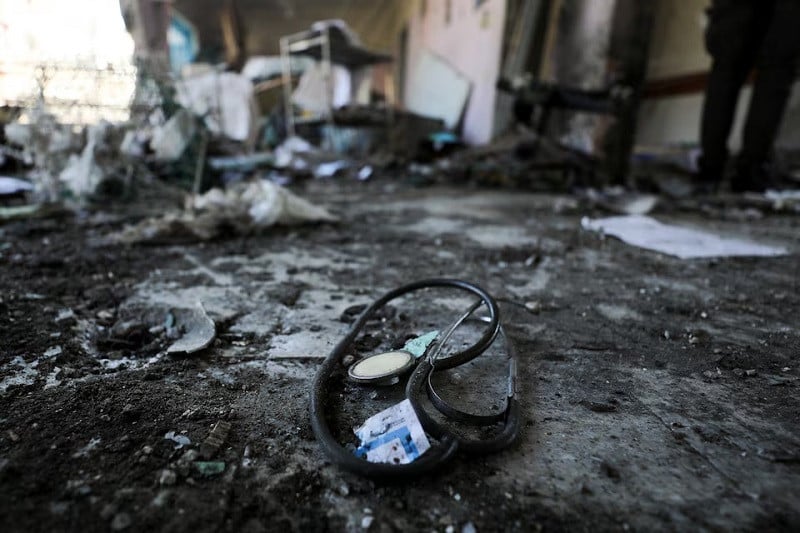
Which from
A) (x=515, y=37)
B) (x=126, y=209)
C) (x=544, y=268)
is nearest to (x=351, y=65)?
(x=515, y=37)

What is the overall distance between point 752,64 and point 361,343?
435 cm

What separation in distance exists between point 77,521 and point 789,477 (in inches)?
43.3

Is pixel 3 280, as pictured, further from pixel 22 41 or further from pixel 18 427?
pixel 22 41

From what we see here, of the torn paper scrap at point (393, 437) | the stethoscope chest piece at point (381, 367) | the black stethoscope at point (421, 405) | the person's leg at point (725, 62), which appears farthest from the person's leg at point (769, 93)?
the torn paper scrap at point (393, 437)

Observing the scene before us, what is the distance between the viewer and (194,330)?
4.45 ft

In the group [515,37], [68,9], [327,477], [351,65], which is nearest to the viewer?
[327,477]

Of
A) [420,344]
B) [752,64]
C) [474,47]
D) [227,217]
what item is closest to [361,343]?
[420,344]

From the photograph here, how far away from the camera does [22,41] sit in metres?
2.97

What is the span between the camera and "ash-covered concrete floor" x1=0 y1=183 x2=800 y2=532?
0.72 m

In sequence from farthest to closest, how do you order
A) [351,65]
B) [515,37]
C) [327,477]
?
1. [351,65]
2. [515,37]
3. [327,477]

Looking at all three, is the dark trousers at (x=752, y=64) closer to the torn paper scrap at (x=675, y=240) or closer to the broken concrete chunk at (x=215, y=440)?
the torn paper scrap at (x=675, y=240)

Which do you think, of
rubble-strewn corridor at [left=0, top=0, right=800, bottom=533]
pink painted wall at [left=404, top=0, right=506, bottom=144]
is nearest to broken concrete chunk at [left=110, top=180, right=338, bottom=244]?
rubble-strewn corridor at [left=0, top=0, right=800, bottom=533]

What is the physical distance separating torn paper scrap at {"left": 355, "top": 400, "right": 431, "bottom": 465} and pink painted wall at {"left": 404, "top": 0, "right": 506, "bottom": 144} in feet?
19.8

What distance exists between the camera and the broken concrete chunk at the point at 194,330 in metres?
1.22
